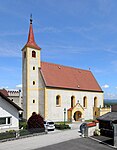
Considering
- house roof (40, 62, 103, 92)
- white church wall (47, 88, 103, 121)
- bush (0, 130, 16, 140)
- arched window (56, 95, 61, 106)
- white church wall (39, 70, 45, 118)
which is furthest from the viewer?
arched window (56, 95, 61, 106)

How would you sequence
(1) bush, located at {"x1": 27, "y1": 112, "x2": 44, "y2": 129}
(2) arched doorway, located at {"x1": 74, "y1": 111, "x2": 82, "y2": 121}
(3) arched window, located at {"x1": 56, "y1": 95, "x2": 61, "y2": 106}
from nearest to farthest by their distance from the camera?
(1) bush, located at {"x1": 27, "y1": 112, "x2": 44, "y2": 129}
(3) arched window, located at {"x1": 56, "y1": 95, "x2": 61, "y2": 106}
(2) arched doorway, located at {"x1": 74, "y1": 111, "x2": 82, "y2": 121}

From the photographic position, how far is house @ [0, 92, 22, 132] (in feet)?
85.8

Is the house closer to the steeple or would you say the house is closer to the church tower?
the church tower

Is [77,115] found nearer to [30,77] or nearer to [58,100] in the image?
[58,100]

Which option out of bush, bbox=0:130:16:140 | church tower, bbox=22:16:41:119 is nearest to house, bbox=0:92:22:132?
bush, bbox=0:130:16:140

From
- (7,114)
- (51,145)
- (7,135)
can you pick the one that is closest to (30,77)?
(7,114)

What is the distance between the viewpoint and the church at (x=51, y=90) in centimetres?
4288

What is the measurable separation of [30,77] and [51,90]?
516 cm

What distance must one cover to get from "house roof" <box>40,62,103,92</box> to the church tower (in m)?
1.98

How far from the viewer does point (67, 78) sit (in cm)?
4912

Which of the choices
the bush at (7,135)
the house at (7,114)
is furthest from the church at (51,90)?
the bush at (7,135)

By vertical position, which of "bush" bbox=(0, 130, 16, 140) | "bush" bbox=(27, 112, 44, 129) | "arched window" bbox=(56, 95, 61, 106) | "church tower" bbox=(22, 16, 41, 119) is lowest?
"bush" bbox=(0, 130, 16, 140)

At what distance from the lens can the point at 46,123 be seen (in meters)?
31.1

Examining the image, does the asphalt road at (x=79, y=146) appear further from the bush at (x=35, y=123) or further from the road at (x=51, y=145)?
the bush at (x=35, y=123)
